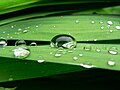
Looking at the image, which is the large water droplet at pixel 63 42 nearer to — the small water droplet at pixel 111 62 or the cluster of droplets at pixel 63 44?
the cluster of droplets at pixel 63 44

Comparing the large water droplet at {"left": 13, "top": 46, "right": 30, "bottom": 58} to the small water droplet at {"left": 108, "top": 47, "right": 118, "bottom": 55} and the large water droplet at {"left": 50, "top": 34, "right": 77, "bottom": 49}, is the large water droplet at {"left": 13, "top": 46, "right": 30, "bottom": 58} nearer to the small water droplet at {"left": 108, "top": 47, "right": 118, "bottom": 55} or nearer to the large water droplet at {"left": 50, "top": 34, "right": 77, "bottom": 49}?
the large water droplet at {"left": 50, "top": 34, "right": 77, "bottom": 49}

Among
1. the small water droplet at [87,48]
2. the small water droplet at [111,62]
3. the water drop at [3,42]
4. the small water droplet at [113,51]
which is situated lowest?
the small water droplet at [111,62]

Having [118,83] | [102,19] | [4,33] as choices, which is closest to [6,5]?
[4,33]

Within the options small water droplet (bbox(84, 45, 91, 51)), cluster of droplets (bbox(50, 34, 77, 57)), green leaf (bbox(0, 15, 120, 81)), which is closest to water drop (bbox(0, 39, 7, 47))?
green leaf (bbox(0, 15, 120, 81))

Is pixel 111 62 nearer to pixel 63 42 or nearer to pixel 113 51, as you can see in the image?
pixel 113 51

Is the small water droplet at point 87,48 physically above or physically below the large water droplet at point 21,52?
above

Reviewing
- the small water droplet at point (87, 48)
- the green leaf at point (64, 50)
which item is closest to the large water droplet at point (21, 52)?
the green leaf at point (64, 50)

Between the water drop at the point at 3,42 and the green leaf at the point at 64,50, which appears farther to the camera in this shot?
the water drop at the point at 3,42
